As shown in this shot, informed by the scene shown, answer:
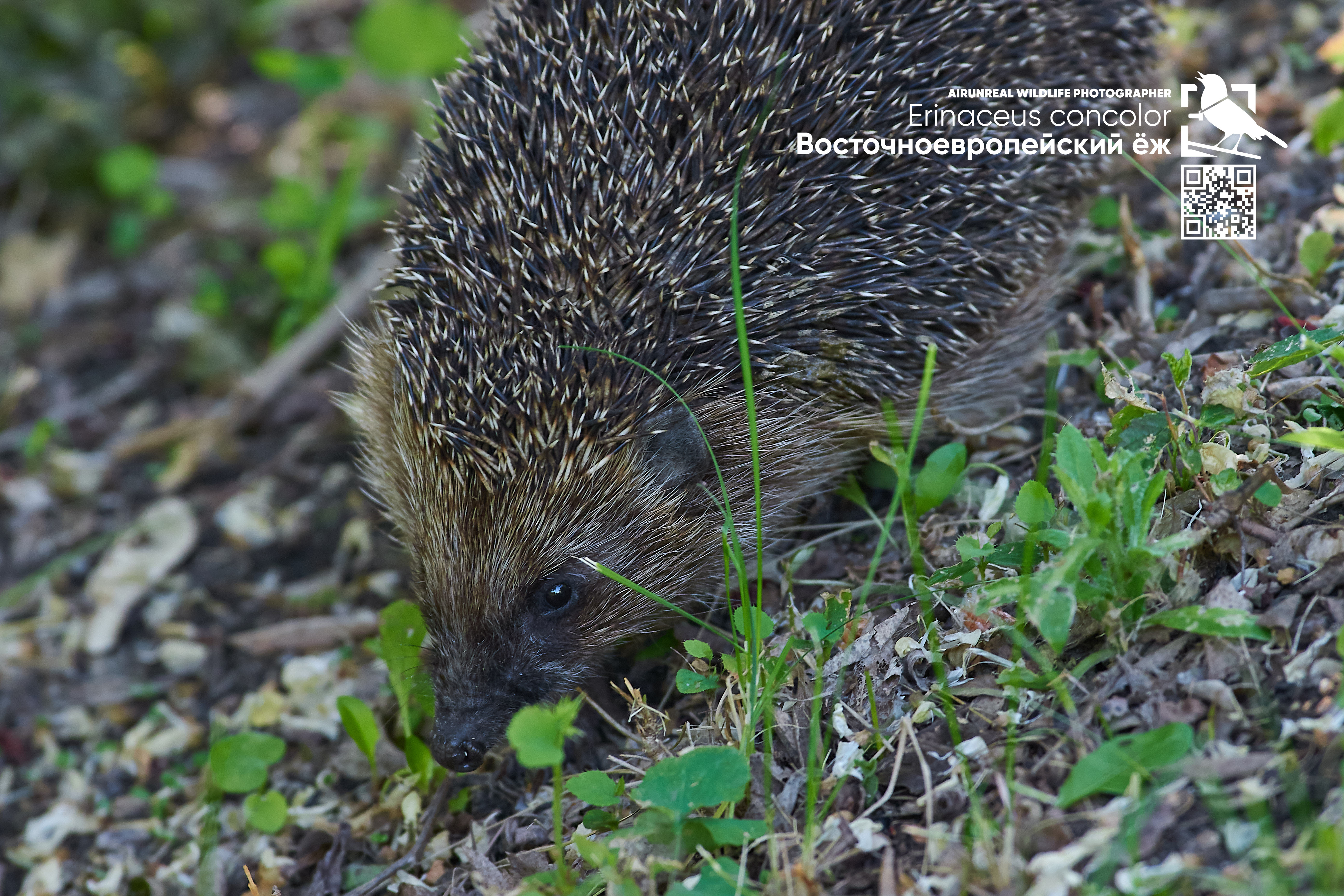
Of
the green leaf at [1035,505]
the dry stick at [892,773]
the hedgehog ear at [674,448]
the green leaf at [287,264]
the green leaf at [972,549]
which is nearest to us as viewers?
the dry stick at [892,773]

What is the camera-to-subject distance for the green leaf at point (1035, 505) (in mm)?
3514

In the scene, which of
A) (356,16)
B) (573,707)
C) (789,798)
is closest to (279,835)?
(573,707)

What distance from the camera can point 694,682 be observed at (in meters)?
3.75

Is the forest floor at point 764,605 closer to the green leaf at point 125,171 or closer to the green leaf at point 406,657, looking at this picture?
the green leaf at point 125,171

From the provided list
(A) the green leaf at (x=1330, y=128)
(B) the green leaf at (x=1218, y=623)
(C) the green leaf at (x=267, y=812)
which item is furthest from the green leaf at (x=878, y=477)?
(C) the green leaf at (x=267, y=812)

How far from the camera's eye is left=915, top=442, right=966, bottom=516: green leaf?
4.02m

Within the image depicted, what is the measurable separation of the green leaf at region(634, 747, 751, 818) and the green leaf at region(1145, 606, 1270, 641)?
1260 mm

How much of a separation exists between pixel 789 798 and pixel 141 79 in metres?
7.13

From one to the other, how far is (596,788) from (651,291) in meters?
1.69

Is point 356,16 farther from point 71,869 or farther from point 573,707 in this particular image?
point 573,707

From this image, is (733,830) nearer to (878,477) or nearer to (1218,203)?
(878,477)

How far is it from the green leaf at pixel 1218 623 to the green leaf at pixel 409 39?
5.78 meters

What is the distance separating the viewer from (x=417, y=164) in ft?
16.0

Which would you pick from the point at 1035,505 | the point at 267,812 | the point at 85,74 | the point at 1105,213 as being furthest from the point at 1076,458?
the point at 85,74
